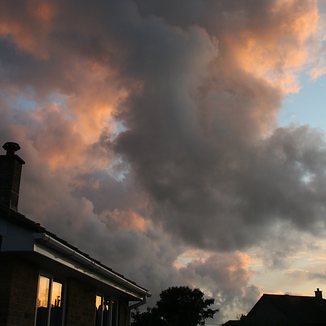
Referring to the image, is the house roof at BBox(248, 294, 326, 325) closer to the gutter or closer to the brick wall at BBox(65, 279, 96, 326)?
the gutter

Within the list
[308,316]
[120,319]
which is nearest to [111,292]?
[120,319]

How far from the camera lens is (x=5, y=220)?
691 centimetres

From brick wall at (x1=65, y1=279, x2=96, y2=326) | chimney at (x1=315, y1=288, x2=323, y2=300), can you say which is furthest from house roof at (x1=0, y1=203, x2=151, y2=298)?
chimney at (x1=315, y1=288, x2=323, y2=300)

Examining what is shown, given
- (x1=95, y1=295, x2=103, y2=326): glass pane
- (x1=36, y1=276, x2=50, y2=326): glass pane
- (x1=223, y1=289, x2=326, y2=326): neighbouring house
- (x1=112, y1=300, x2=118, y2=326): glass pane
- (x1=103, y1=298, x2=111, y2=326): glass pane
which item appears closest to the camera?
(x1=36, y1=276, x2=50, y2=326): glass pane

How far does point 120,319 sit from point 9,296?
26.5ft

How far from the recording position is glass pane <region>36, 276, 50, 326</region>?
26.5 feet

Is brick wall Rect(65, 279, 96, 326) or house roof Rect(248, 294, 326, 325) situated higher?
house roof Rect(248, 294, 326, 325)

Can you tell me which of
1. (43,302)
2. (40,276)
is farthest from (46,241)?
(43,302)

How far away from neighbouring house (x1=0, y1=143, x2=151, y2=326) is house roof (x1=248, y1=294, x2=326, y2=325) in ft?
136

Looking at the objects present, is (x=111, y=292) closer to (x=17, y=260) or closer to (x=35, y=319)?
(x=35, y=319)

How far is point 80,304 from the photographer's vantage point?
33.2 ft

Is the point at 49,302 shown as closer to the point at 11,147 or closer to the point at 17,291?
the point at 17,291

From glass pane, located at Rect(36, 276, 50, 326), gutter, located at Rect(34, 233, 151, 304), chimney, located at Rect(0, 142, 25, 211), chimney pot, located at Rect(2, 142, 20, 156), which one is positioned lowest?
glass pane, located at Rect(36, 276, 50, 326)

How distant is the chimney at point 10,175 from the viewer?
886cm
